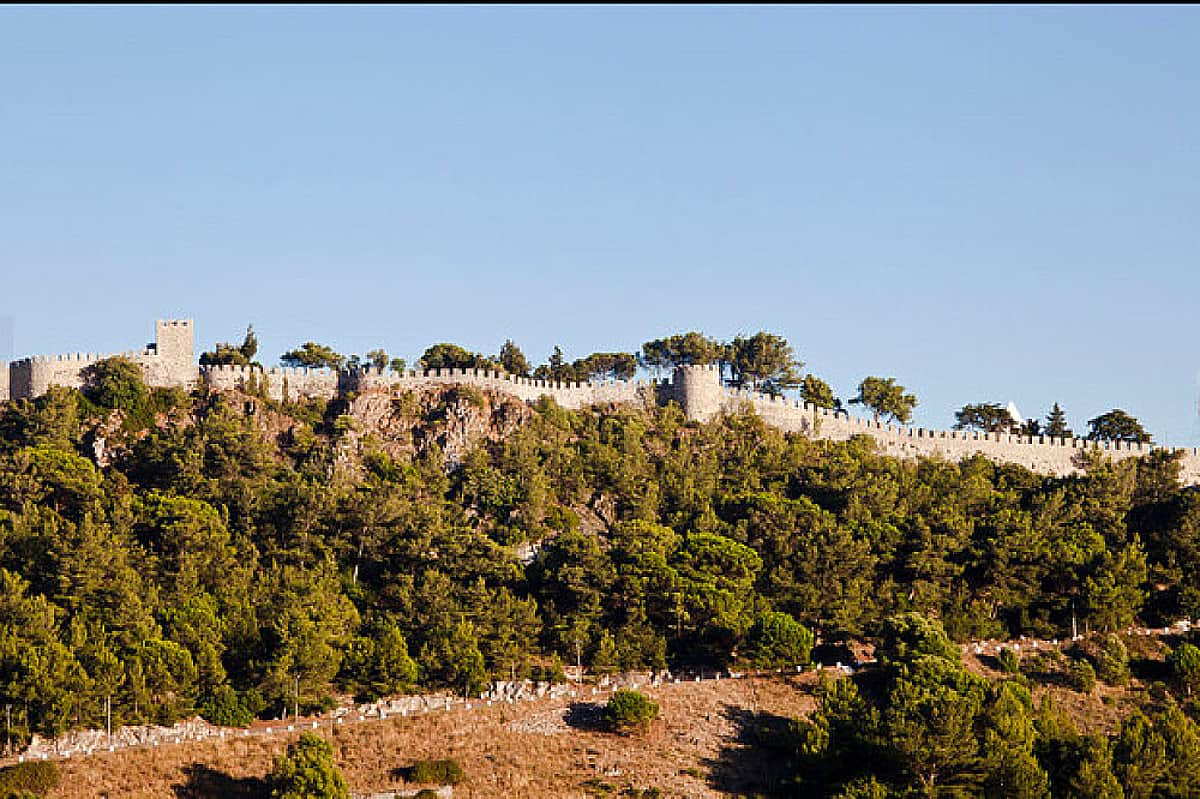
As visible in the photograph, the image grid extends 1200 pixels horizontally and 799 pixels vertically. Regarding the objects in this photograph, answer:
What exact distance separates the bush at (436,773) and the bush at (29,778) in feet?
41.7

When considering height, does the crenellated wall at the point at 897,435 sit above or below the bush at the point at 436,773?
above

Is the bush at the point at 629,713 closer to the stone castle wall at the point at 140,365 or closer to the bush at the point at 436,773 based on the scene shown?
the bush at the point at 436,773

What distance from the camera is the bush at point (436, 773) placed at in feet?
211

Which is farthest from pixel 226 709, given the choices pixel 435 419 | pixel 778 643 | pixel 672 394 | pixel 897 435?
pixel 897 435

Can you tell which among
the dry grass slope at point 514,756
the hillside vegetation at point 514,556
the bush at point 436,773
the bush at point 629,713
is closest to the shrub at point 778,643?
the hillside vegetation at point 514,556

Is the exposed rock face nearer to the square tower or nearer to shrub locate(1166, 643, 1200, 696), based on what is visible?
the square tower

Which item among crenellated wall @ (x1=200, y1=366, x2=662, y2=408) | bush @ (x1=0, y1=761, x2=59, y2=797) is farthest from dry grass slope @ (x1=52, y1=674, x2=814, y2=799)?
crenellated wall @ (x1=200, y1=366, x2=662, y2=408)


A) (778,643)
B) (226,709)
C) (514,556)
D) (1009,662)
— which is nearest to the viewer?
(226,709)

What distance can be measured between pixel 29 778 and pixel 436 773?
14473mm

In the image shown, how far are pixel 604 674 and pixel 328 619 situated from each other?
42.9ft

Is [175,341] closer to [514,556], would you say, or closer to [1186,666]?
[514,556]

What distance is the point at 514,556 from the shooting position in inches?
3492

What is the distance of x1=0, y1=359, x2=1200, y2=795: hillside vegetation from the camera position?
230ft

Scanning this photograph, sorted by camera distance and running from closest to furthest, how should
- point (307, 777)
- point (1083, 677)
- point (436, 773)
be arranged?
point (307, 777)
point (436, 773)
point (1083, 677)
